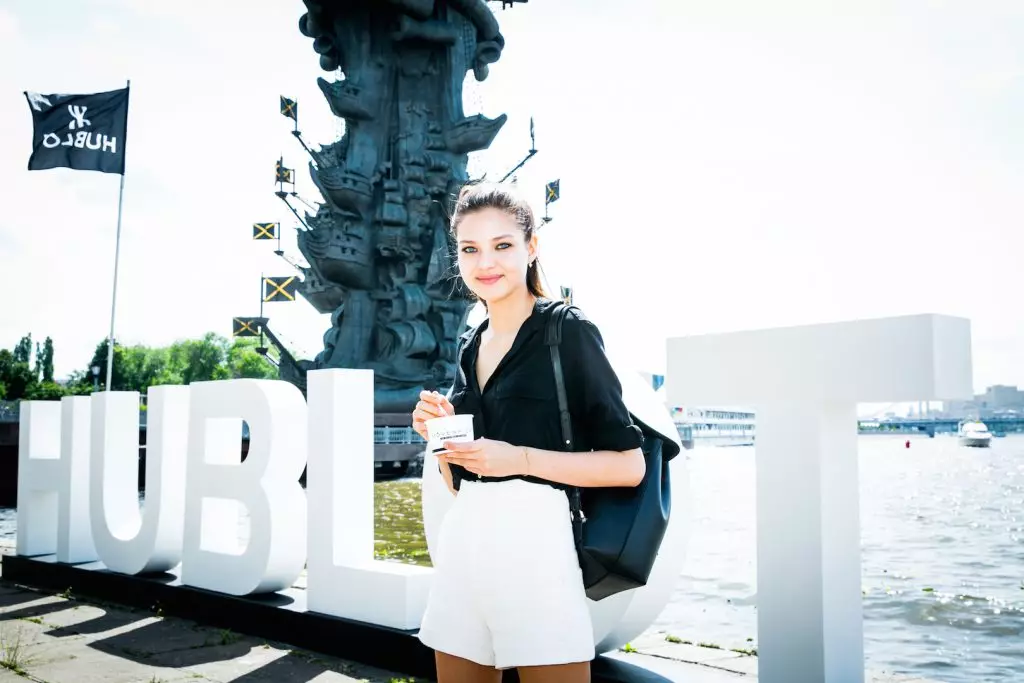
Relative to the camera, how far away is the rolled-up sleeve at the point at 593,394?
2025 millimetres

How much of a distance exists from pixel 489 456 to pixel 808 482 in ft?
5.71

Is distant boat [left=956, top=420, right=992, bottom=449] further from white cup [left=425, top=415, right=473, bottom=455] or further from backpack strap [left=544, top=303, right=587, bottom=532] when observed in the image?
white cup [left=425, top=415, right=473, bottom=455]

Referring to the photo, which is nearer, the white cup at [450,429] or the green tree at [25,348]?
the white cup at [450,429]

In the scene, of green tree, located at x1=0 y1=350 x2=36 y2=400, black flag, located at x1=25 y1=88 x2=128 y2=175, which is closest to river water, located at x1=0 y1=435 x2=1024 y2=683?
black flag, located at x1=25 y1=88 x2=128 y2=175

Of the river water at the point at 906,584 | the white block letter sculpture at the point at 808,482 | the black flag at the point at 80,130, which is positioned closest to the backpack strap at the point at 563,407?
the white block letter sculpture at the point at 808,482

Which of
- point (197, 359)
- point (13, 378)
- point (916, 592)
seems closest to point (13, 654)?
point (916, 592)

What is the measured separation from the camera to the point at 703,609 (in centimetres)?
692

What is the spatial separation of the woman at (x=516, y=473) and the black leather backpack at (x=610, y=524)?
3 cm

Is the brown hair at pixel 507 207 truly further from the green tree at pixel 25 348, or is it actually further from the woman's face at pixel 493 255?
the green tree at pixel 25 348

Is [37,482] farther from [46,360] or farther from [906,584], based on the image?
[46,360]

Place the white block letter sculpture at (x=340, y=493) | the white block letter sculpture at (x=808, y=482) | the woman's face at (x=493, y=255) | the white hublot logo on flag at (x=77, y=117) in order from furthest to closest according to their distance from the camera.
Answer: the white hublot logo on flag at (x=77, y=117) < the white block letter sculpture at (x=340, y=493) < the white block letter sculpture at (x=808, y=482) < the woman's face at (x=493, y=255)

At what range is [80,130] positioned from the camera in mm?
13148

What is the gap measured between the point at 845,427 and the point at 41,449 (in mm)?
8077

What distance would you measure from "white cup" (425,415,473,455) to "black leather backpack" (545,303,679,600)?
0.27 m
